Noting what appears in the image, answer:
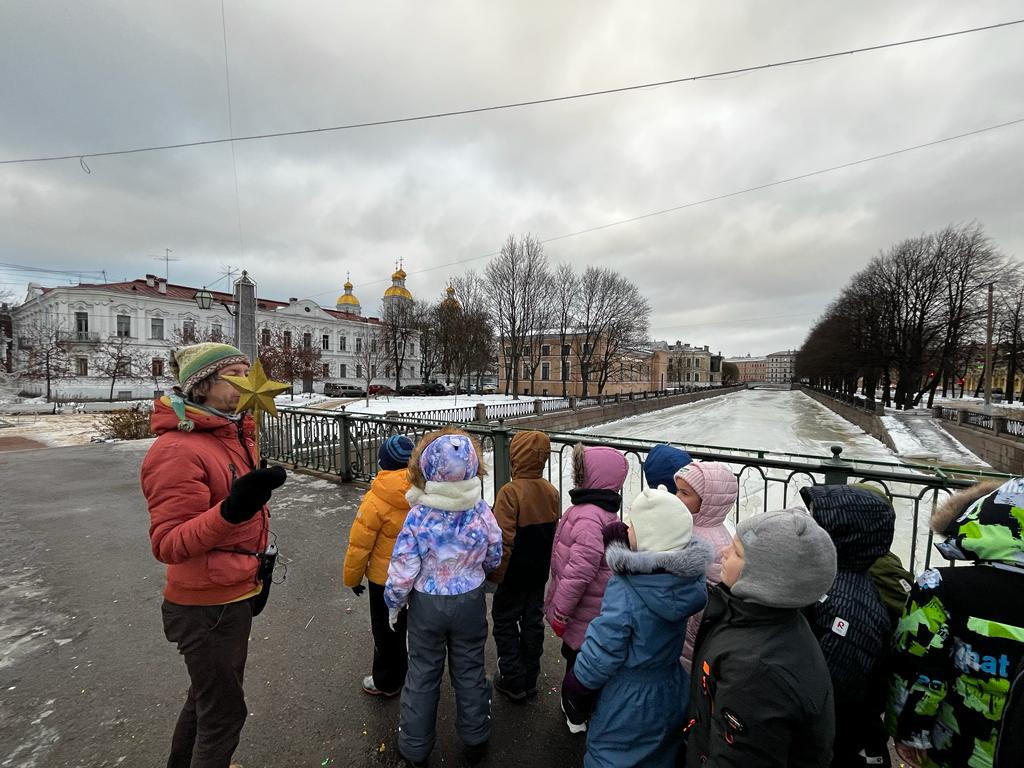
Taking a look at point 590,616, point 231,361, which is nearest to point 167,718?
point 231,361

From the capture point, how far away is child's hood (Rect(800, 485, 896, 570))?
1.50m

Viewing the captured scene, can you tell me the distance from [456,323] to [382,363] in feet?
60.4

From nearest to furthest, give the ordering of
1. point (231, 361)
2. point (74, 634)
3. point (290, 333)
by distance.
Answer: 1. point (231, 361)
2. point (74, 634)
3. point (290, 333)

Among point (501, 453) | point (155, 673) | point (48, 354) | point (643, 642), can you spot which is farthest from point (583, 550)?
point (48, 354)

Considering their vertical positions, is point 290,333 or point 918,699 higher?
point 290,333

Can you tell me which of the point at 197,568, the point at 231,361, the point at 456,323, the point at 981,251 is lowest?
the point at 197,568

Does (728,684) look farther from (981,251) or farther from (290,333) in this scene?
(290,333)

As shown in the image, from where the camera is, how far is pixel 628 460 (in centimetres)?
341

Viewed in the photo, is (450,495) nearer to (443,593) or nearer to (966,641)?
(443,593)

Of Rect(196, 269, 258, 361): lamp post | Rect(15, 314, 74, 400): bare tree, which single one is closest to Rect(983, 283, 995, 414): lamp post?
Rect(196, 269, 258, 361): lamp post

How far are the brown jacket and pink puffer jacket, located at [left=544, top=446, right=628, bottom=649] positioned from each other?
6.0 inches

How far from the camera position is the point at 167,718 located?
7.52 feet

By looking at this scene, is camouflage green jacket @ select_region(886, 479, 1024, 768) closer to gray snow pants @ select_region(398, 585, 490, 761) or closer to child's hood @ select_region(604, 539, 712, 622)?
child's hood @ select_region(604, 539, 712, 622)

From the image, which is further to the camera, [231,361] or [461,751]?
[461,751]
